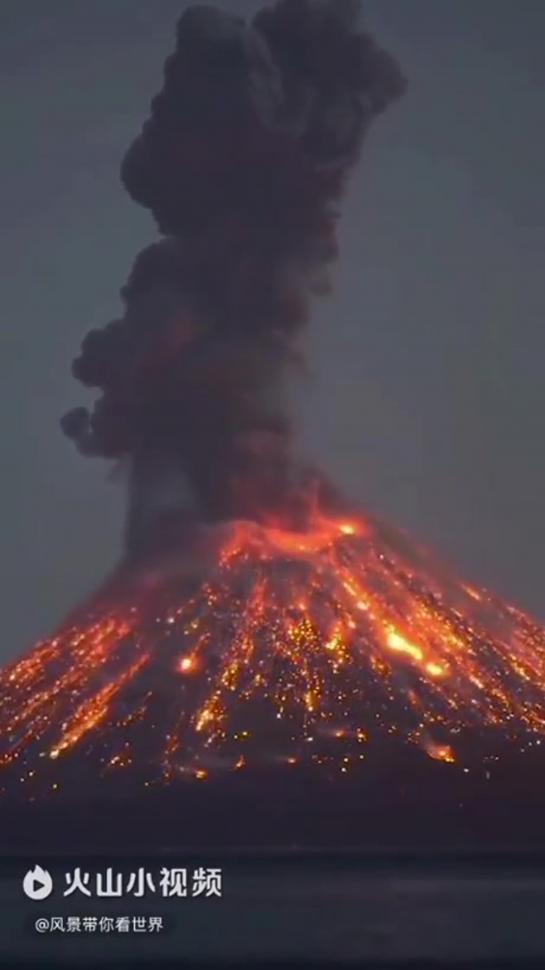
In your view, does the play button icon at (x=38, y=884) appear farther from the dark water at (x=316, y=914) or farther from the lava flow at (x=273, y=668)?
the lava flow at (x=273, y=668)

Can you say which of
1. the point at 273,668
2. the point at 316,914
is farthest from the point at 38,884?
the point at 273,668

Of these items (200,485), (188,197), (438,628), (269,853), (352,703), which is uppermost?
(188,197)

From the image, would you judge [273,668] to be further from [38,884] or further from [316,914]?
[38,884]

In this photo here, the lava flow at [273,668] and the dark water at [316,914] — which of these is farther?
the lava flow at [273,668]

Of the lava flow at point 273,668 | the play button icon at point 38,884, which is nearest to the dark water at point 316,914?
the play button icon at point 38,884

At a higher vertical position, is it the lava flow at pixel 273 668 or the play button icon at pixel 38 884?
the lava flow at pixel 273 668

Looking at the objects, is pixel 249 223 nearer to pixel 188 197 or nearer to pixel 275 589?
pixel 188 197

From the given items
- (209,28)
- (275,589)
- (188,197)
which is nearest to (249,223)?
(188,197)
